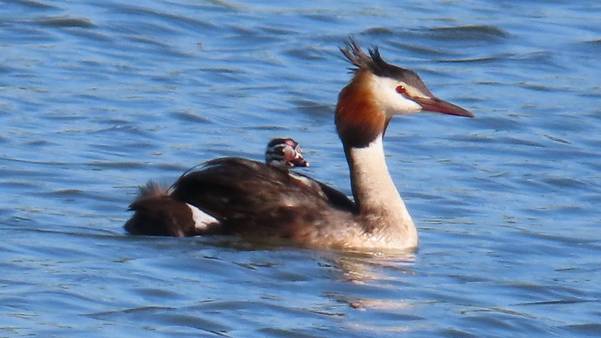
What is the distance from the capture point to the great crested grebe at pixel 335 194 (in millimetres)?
12164

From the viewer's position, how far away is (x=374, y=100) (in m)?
12.6

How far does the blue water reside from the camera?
10.5 m

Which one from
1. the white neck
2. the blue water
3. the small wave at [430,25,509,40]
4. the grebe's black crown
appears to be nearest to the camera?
the blue water

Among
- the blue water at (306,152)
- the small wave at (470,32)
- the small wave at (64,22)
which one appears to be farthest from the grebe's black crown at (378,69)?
the small wave at (470,32)

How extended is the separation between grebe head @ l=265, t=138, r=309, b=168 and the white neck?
16.4 inches

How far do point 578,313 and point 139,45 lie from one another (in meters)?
8.58

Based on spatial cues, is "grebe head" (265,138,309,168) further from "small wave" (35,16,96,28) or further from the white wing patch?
"small wave" (35,16,96,28)

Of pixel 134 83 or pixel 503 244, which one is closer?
pixel 503 244

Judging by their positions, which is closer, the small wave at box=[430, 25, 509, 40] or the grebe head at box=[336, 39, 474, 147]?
the grebe head at box=[336, 39, 474, 147]

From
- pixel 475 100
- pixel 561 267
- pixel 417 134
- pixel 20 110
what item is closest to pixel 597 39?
pixel 475 100

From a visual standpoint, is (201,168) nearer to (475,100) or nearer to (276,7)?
(475,100)

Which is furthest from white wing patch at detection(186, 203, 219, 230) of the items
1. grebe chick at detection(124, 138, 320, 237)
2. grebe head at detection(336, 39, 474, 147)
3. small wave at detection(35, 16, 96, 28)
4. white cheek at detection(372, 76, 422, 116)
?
small wave at detection(35, 16, 96, 28)

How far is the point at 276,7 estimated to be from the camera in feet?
67.2

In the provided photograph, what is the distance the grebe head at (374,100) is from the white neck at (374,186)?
75 millimetres
